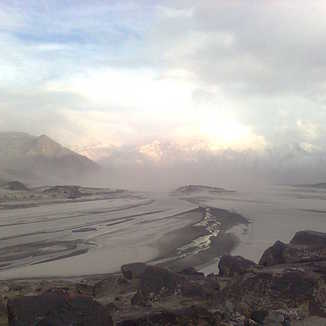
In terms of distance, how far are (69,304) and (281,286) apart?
9.38 metres

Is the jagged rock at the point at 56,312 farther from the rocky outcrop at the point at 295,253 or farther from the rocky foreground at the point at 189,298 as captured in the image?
the rocky outcrop at the point at 295,253

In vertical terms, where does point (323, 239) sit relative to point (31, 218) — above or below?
above

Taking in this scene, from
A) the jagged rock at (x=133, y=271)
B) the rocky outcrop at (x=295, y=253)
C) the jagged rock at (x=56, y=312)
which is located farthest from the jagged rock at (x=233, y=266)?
the jagged rock at (x=56, y=312)

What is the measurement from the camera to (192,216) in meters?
64.4

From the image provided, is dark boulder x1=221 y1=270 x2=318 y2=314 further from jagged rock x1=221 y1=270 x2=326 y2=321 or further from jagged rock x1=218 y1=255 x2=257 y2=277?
jagged rock x1=218 y1=255 x2=257 y2=277

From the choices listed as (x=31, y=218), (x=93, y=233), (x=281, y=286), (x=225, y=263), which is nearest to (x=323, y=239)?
(x=225, y=263)

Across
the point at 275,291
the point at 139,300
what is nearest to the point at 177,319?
the point at 139,300

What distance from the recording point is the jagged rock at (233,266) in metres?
22.3

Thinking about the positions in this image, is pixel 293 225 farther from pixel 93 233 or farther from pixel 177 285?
pixel 177 285

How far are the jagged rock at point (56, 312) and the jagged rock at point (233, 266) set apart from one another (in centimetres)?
1117

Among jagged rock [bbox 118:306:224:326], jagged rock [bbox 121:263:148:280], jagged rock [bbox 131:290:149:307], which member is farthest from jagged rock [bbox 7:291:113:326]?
jagged rock [bbox 121:263:148:280]

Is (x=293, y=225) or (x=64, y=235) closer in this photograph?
(x=64, y=235)

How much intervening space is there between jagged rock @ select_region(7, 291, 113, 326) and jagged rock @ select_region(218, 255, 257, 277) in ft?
36.6

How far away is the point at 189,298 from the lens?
17.7 m
